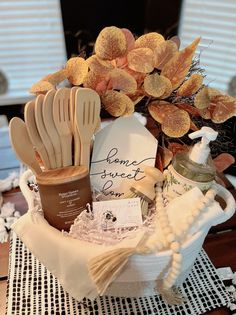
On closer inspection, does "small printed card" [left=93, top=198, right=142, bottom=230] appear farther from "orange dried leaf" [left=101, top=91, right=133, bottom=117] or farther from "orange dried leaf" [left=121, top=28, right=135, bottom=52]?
"orange dried leaf" [left=121, top=28, right=135, bottom=52]

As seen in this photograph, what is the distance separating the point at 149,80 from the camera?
441 millimetres

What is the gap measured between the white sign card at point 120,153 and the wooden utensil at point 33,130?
0.31 ft

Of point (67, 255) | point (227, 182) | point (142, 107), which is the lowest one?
point (227, 182)

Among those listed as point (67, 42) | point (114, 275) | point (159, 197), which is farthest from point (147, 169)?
point (67, 42)

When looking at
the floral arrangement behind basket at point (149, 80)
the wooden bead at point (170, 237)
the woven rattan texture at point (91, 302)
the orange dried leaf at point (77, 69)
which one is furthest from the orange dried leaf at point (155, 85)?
the woven rattan texture at point (91, 302)

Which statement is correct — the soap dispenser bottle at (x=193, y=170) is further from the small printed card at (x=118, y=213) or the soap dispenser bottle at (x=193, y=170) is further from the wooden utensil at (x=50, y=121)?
the wooden utensil at (x=50, y=121)

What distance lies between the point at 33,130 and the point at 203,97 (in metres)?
0.27

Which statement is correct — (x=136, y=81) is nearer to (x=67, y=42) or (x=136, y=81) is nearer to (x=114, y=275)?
(x=114, y=275)

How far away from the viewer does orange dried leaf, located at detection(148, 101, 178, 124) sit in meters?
0.47

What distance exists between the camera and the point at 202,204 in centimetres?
42

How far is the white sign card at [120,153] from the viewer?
499 mm

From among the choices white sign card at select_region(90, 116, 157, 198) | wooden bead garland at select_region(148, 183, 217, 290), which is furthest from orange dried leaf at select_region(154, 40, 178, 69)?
wooden bead garland at select_region(148, 183, 217, 290)

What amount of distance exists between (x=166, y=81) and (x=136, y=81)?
5 centimetres

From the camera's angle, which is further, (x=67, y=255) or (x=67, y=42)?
(x=67, y=42)
